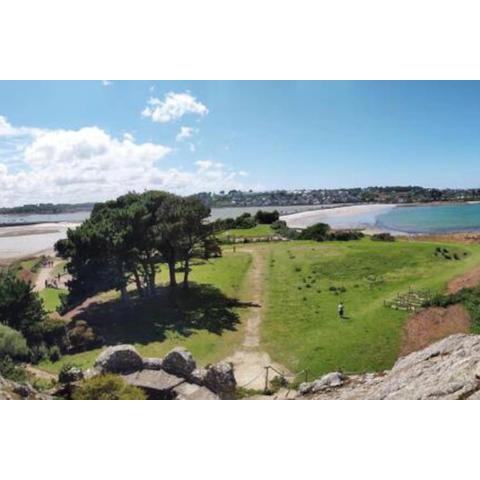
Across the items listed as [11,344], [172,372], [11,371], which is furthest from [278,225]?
[11,371]

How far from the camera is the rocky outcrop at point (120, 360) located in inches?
366

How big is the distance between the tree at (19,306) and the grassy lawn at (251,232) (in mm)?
5886

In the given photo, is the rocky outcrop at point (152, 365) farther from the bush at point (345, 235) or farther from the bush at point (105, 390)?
the bush at point (345, 235)

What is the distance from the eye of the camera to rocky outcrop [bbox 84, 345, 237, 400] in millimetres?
9156

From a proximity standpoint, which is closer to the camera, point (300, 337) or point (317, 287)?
point (300, 337)

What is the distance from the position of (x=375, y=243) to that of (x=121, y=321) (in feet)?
25.0

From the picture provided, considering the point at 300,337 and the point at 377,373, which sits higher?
the point at 300,337

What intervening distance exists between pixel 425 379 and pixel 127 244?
7.08 m

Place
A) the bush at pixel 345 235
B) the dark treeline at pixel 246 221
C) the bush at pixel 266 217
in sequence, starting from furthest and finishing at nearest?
1. the bush at pixel 266 217
2. the bush at pixel 345 235
3. the dark treeline at pixel 246 221

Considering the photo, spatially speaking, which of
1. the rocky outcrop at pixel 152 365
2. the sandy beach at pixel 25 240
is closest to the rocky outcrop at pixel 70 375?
the rocky outcrop at pixel 152 365

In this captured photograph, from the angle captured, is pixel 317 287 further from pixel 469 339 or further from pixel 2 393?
pixel 2 393

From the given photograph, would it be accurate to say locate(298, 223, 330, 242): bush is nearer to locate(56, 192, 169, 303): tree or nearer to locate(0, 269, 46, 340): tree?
locate(56, 192, 169, 303): tree
